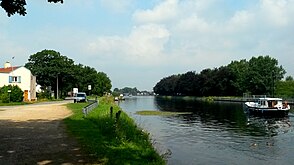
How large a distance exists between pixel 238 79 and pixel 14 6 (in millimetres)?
115365

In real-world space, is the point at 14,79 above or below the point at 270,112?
above

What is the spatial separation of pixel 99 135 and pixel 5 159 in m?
6.61

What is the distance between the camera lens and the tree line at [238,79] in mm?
106750

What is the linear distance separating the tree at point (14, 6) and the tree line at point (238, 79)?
323 feet

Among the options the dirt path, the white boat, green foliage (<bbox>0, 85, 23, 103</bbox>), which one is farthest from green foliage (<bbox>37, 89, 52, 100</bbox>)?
the dirt path

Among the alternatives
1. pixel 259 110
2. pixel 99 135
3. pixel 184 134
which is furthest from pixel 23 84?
pixel 99 135

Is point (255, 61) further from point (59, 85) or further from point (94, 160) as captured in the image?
point (94, 160)

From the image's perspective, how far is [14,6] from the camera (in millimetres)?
12492

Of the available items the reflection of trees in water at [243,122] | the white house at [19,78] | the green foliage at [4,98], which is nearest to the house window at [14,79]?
the white house at [19,78]

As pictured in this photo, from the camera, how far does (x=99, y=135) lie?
1847 centimetres

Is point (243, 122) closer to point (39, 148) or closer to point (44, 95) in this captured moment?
point (39, 148)

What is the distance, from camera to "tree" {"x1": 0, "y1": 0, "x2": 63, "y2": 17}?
40.5 feet

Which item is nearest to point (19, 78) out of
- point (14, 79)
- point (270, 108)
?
point (14, 79)

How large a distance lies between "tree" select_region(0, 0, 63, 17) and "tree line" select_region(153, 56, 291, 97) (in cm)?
9851
